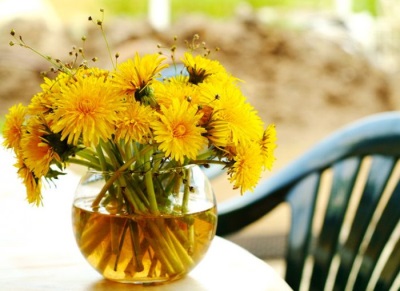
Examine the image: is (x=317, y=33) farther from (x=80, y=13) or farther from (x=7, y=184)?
(x=7, y=184)

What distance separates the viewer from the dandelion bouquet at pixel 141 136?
0.72 meters

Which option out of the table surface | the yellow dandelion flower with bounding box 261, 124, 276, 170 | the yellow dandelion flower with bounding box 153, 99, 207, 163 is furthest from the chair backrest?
the yellow dandelion flower with bounding box 153, 99, 207, 163

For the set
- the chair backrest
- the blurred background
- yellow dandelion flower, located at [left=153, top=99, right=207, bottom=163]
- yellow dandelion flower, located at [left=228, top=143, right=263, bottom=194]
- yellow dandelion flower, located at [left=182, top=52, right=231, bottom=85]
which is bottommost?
the blurred background

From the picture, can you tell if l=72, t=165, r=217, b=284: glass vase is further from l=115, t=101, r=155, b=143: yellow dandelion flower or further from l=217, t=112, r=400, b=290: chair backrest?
l=217, t=112, r=400, b=290: chair backrest

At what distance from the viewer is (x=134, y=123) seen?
723 mm

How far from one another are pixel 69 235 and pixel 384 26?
388cm

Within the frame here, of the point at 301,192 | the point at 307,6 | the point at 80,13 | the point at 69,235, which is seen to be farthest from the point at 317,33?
the point at 69,235

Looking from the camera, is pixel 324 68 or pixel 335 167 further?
pixel 324 68

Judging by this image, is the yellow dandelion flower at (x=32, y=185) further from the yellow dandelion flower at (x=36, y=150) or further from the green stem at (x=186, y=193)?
the green stem at (x=186, y=193)

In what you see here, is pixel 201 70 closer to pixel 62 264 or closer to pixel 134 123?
pixel 134 123

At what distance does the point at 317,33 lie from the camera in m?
4.59

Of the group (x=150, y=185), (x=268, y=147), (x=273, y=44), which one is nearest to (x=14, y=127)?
(x=150, y=185)

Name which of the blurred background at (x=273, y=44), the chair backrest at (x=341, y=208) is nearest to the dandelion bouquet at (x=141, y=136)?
the chair backrest at (x=341, y=208)

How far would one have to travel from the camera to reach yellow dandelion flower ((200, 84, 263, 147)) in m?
0.74
